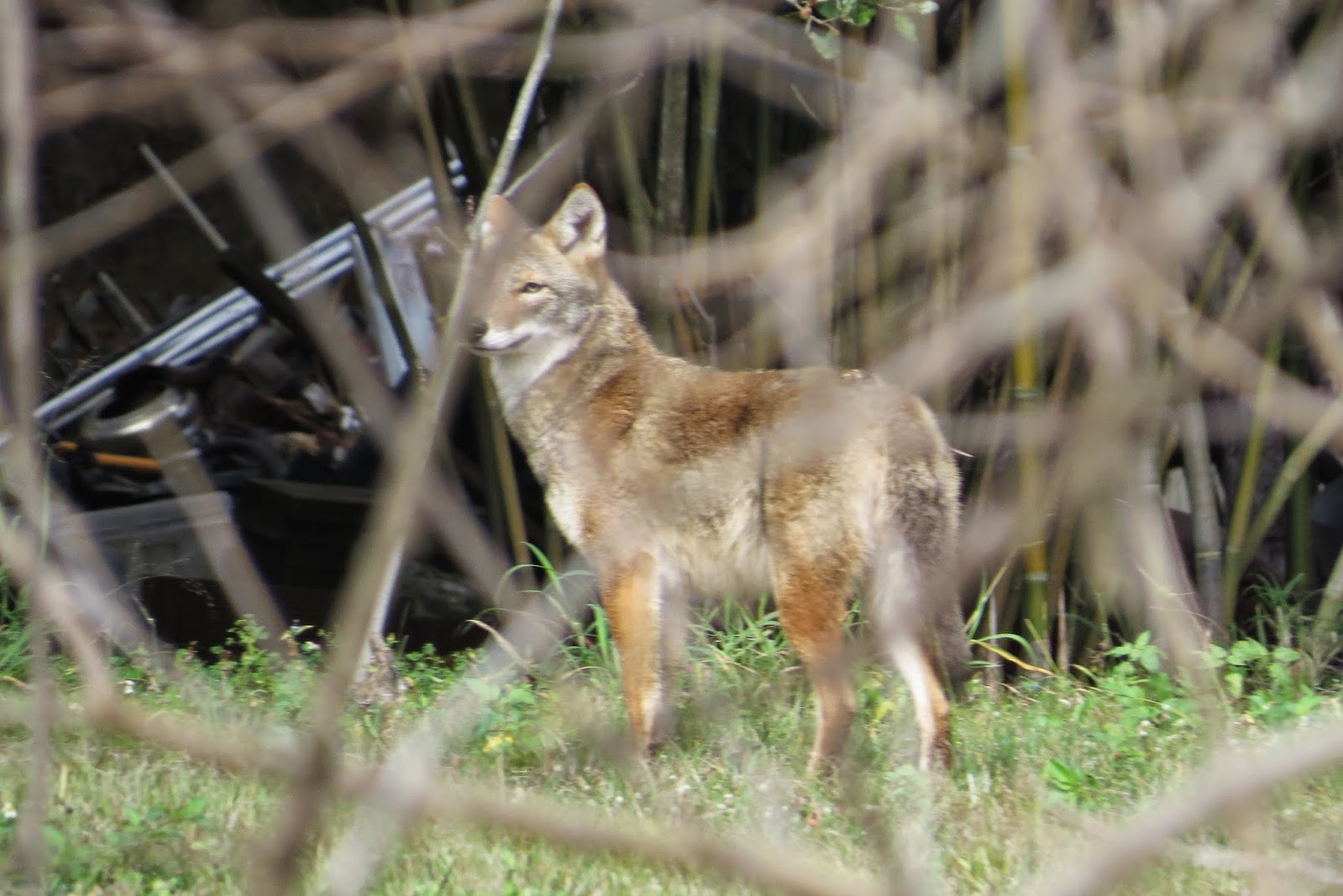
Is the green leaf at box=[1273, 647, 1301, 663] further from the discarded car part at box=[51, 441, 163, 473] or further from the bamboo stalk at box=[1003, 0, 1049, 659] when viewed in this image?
the discarded car part at box=[51, 441, 163, 473]

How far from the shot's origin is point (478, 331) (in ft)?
15.2

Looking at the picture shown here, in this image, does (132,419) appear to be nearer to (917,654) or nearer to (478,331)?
(478,331)

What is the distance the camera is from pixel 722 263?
146cm

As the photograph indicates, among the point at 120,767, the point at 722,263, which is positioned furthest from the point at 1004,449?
the point at 722,263

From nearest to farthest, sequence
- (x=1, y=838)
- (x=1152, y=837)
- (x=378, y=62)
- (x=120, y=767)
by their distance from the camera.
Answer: (x=1152, y=837) → (x=378, y=62) → (x=1, y=838) → (x=120, y=767)

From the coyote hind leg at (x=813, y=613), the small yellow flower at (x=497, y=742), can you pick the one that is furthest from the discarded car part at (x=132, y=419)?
the coyote hind leg at (x=813, y=613)

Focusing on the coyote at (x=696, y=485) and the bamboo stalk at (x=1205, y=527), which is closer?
the coyote at (x=696, y=485)

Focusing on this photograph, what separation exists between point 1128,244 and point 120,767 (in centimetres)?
305

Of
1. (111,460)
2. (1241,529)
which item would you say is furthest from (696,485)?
(111,460)

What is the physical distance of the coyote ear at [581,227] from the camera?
488cm

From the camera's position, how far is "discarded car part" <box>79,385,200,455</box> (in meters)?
6.75

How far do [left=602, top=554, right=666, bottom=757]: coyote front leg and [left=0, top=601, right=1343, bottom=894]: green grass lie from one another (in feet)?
0.28

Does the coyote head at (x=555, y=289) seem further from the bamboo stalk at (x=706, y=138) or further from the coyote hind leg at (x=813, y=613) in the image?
the coyote hind leg at (x=813, y=613)

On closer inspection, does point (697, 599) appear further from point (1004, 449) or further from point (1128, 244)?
point (1128, 244)
